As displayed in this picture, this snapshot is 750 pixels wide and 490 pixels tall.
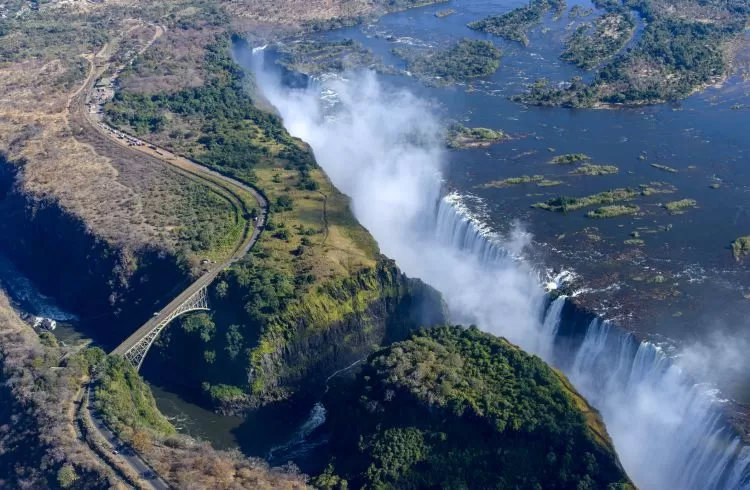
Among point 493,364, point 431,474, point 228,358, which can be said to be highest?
point 493,364

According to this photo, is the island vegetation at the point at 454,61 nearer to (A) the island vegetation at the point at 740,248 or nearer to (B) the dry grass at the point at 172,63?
(B) the dry grass at the point at 172,63

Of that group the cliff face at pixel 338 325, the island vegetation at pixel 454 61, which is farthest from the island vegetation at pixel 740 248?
the island vegetation at pixel 454 61

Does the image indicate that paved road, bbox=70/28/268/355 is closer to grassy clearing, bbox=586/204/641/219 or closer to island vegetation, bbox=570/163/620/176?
grassy clearing, bbox=586/204/641/219

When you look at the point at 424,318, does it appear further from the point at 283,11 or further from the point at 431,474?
the point at 283,11

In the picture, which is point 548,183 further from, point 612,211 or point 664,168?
point 664,168

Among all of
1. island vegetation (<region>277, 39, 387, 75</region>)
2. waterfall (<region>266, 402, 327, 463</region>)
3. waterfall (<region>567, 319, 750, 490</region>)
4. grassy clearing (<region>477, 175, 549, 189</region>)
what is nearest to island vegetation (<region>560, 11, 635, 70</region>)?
island vegetation (<region>277, 39, 387, 75</region>)

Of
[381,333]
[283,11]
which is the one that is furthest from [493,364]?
[283,11]
